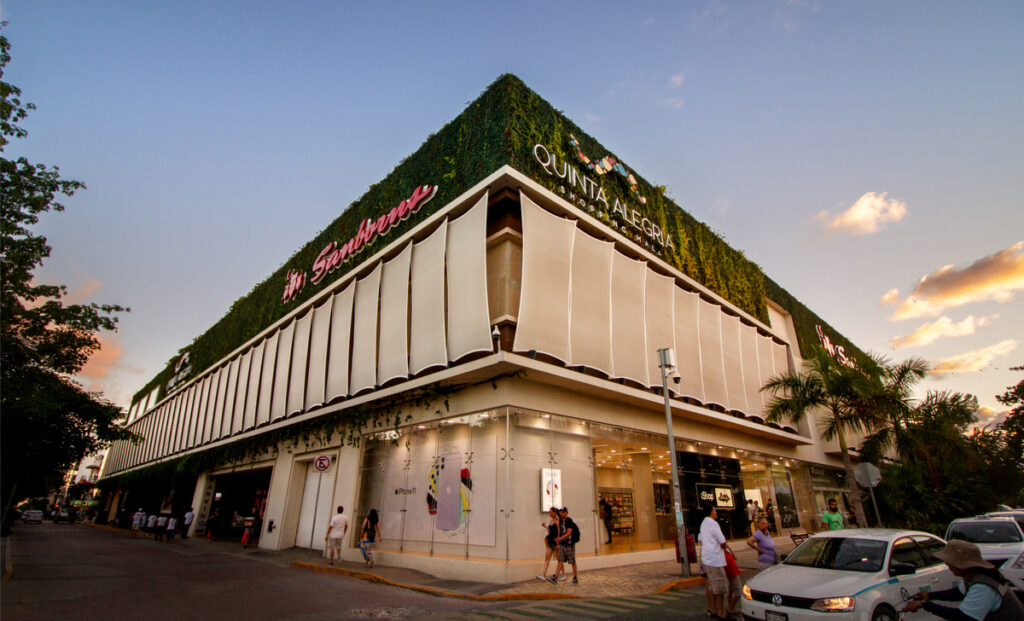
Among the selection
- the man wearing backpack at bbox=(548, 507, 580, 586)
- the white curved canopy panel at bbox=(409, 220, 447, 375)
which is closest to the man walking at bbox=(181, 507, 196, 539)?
the white curved canopy panel at bbox=(409, 220, 447, 375)

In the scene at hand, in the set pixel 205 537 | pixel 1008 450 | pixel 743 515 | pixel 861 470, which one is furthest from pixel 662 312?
pixel 1008 450

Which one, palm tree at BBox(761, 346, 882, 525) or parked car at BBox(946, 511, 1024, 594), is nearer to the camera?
parked car at BBox(946, 511, 1024, 594)

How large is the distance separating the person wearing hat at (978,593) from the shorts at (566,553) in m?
8.43

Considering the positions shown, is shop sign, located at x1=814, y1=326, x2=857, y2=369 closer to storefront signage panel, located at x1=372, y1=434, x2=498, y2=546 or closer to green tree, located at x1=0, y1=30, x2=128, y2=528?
storefront signage panel, located at x1=372, y1=434, x2=498, y2=546

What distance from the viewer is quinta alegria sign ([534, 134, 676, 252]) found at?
53.1ft

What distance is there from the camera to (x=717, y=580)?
7.77 metres

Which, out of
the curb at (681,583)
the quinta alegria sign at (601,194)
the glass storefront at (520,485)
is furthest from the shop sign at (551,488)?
the quinta alegria sign at (601,194)

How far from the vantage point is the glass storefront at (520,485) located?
12.6 m

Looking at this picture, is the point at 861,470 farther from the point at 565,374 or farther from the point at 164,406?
the point at 164,406

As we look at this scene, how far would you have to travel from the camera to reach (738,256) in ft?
88.0

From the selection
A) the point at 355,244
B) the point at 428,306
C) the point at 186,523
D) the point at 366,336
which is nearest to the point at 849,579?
the point at 428,306

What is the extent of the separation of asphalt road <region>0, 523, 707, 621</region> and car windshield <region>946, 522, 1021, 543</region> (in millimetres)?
6410

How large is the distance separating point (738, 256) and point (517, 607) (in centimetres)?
2366

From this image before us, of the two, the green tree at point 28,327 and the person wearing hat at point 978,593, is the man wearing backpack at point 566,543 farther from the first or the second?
the green tree at point 28,327
